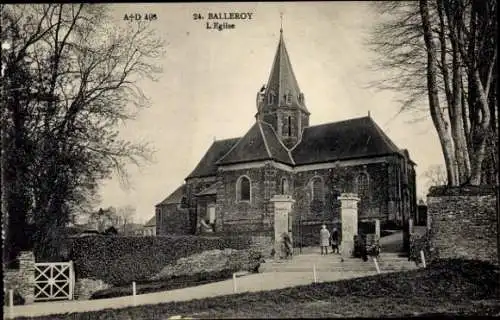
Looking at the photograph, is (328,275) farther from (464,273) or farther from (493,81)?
(493,81)

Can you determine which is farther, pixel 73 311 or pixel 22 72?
pixel 22 72

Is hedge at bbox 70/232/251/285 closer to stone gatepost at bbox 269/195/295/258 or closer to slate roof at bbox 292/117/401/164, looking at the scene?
stone gatepost at bbox 269/195/295/258

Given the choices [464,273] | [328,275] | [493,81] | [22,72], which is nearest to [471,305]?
[464,273]

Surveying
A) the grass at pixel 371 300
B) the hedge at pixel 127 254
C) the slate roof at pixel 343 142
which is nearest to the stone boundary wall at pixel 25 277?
the hedge at pixel 127 254

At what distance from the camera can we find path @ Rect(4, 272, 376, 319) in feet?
39.7

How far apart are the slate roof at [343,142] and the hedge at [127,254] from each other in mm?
16172

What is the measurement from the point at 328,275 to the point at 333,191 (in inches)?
703

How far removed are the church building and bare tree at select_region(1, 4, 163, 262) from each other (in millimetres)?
13948

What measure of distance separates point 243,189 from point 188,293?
2040cm

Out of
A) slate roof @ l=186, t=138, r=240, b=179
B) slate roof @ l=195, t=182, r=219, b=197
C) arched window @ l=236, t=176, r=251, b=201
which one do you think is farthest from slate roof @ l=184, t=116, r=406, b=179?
slate roof @ l=186, t=138, r=240, b=179

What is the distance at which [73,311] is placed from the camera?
38.1 feet

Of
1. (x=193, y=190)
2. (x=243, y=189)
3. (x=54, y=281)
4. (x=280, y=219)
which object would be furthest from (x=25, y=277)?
(x=193, y=190)

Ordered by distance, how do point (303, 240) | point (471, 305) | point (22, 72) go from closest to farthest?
point (471, 305) → point (22, 72) → point (303, 240)

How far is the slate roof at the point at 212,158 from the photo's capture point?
136 ft
